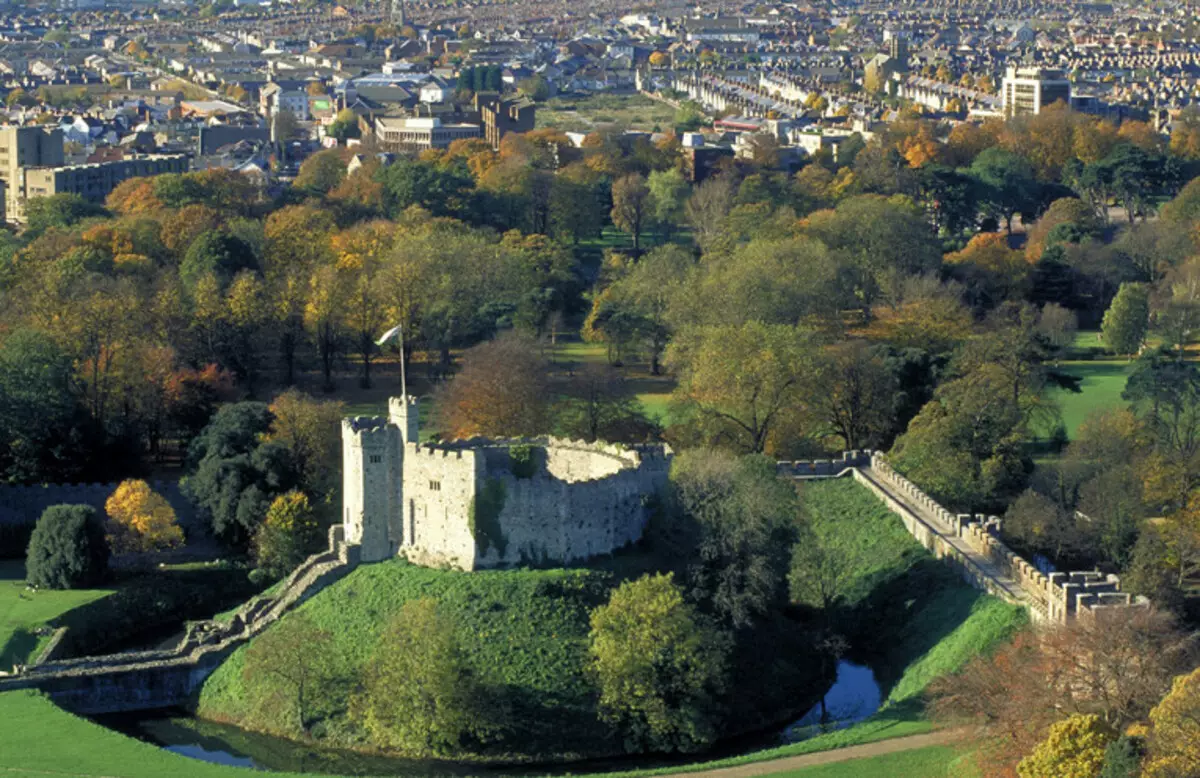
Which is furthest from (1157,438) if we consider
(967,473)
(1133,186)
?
(1133,186)

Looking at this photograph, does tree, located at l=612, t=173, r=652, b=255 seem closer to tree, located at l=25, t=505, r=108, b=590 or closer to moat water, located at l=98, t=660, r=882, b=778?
tree, located at l=25, t=505, r=108, b=590

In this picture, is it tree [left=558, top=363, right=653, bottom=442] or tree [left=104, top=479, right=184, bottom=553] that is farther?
tree [left=558, top=363, right=653, bottom=442]

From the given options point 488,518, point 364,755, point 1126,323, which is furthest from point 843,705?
point 1126,323

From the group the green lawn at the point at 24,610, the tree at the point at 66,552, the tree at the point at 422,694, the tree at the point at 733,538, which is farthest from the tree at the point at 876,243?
the tree at the point at 422,694

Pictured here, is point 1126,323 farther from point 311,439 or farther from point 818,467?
point 311,439

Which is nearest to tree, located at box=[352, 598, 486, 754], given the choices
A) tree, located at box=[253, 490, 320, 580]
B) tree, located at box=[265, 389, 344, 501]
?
tree, located at box=[253, 490, 320, 580]

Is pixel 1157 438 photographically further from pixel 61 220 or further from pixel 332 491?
pixel 61 220

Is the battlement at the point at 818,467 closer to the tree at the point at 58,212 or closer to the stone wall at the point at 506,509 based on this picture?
the stone wall at the point at 506,509
